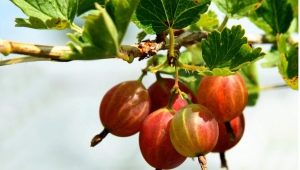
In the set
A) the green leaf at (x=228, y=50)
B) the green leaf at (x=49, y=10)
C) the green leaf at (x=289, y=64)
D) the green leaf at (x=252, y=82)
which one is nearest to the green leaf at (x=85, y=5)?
the green leaf at (x=49, y=10)

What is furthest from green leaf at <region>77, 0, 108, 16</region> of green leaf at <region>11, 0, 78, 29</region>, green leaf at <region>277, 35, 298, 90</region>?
green leaf at <region>277, 35, 298, 90</region>

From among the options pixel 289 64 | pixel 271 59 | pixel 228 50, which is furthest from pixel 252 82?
pixel 228 50

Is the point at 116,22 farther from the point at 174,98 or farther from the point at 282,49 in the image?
the point at 282,49

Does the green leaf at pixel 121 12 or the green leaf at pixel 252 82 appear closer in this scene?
the green leaf at pixel 121 12

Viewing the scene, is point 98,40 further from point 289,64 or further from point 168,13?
point 289,64

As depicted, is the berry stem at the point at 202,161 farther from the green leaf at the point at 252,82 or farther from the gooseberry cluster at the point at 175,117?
the green leaf at the point at 252,82

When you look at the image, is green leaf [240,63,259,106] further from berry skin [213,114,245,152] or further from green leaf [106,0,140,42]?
green leaf [106,0,140,42]
